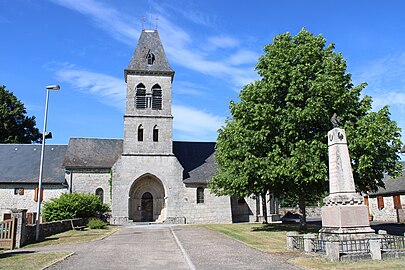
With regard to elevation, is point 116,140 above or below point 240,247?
above

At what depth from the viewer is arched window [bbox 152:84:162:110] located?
34.2 meters

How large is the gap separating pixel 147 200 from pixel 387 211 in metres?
21.7

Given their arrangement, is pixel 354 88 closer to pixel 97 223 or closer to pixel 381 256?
pixel 381 256

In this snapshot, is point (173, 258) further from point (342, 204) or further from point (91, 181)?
point (91, 181)

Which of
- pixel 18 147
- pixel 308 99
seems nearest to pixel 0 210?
pixel 18 147

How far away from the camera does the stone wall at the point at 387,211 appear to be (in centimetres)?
2936

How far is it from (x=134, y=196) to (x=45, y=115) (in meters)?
15.6

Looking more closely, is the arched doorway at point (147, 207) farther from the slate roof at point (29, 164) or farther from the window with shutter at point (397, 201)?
the window with shutter at point (397, 201)

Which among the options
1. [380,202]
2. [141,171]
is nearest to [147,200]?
[141,171]

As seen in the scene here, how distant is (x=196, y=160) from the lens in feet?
117

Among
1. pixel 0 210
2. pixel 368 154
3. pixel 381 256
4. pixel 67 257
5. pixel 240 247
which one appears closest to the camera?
pixel 381 256

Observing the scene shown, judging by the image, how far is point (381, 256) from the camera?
411 inches

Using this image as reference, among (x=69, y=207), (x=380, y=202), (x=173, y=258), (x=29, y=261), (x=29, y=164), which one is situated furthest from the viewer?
(x=29, y=164)

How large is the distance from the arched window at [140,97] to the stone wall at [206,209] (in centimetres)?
885
